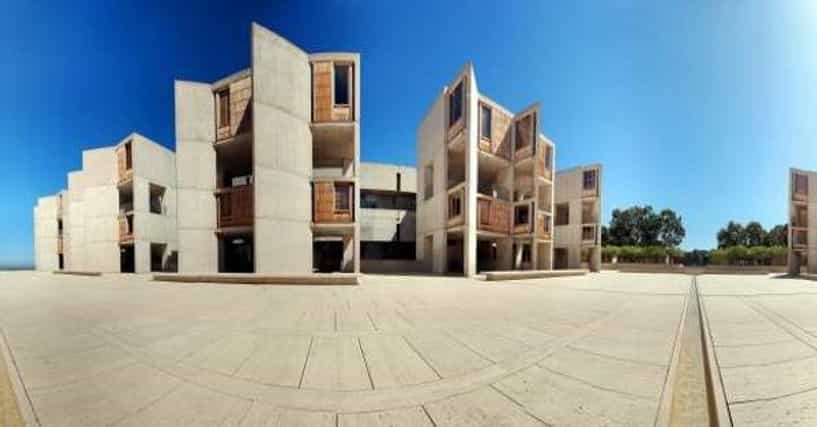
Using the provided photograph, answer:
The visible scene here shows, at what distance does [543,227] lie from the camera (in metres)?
25.9

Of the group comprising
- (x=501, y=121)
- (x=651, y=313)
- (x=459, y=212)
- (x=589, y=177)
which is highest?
(x=501, y=121)

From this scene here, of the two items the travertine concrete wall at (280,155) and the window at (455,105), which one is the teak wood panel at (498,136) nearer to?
the window at (455,105)

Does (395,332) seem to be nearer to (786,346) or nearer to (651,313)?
(786,346)

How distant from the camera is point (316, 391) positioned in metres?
3.22

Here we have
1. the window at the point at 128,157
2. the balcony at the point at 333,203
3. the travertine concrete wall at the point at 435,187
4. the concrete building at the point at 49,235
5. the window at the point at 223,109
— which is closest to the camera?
the balcony at the point at 333,203

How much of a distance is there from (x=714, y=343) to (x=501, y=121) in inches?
839

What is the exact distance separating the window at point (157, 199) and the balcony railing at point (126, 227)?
202 centimetres

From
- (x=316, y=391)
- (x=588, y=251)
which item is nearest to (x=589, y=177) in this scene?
(x=588, y=251)

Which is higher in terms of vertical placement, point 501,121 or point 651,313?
point 501,121

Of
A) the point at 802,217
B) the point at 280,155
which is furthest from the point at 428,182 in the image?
the point at 802,217

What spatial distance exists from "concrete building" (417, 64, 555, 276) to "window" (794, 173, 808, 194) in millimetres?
26686

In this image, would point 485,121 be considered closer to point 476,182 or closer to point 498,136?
point 498,136

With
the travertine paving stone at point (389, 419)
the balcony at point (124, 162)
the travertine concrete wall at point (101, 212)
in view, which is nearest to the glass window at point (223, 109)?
the balcony at point (124, 162)

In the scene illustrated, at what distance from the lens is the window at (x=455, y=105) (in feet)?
72.8
